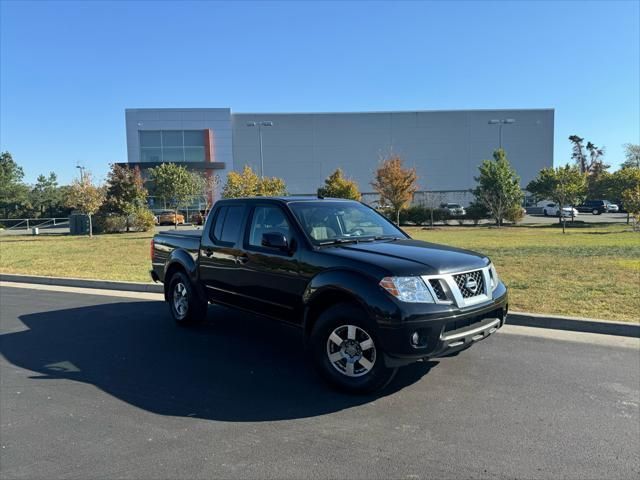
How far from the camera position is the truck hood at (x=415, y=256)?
3986mm

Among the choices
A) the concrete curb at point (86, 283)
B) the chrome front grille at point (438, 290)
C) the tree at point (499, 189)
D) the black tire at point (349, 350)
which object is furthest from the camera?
the tree at point (499, 189)

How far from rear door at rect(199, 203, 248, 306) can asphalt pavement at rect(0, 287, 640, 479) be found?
26.2 inches

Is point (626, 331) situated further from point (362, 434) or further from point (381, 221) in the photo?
point (362, 434)

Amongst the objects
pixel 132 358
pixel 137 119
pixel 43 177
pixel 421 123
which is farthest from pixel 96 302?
pixel 43 177

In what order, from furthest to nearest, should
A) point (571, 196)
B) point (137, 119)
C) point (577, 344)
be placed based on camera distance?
point (137, 119) < point (571, 196) < point (577, 344)

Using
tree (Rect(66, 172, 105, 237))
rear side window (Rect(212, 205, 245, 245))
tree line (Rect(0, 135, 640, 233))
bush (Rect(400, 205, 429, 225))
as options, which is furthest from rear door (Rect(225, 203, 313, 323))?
bush (Rect(400, 205, 429, 225))

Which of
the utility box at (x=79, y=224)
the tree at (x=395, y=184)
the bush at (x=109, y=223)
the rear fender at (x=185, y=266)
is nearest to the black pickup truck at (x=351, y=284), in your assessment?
the rear fender at (x=185, y=266)

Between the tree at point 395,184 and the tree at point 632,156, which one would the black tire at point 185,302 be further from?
the tree at point 632,156

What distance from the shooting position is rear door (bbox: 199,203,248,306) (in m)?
5.53

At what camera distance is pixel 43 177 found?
74625mm

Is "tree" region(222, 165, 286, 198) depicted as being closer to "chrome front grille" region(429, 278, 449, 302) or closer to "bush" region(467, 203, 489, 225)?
"bush" region(467, 203, 489, 225)

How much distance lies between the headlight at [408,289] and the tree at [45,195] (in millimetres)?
72625

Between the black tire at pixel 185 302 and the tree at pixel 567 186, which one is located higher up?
the tree at pixel 567 186

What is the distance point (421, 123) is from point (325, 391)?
63831mm
